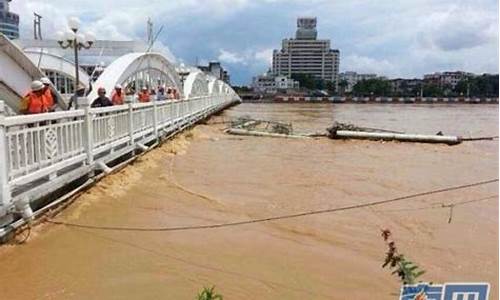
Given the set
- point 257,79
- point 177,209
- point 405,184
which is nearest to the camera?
point 177,209

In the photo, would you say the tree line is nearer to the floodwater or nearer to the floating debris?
the floating debris

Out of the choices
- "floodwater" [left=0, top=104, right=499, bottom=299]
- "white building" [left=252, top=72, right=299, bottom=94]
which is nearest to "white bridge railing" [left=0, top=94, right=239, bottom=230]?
"floodwater" [left=0, top=104, right=499, bottom=299]

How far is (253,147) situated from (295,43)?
133475mm

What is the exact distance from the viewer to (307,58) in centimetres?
14750

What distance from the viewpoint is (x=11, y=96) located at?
10828 millimetres

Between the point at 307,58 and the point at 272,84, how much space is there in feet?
61.0

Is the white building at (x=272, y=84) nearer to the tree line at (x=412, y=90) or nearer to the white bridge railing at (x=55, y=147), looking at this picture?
the tree line at (x=412, y=90)

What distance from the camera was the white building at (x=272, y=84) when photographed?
129125 millimetres

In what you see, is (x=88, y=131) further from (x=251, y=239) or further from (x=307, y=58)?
(x=307, y=58)

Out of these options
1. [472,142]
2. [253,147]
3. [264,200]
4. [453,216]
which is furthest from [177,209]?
→ [472,142]

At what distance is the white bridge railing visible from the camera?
5.16 meters

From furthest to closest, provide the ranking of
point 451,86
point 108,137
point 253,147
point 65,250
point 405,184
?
1. point 451,86
2. point 253,147
3. point 405,184
4. point 108,137
5. point 65,250

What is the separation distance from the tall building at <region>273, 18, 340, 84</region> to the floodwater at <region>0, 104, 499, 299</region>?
13427 cm

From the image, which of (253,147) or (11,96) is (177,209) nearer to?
(11,96)
